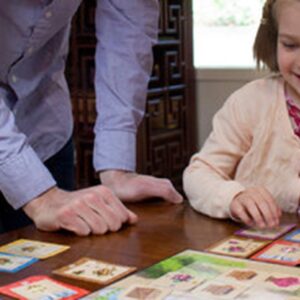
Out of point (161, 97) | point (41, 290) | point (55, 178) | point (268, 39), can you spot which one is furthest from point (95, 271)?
point (161, 97)

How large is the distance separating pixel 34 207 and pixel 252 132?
0.55 meters

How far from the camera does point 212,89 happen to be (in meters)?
4.68

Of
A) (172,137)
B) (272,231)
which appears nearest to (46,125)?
(272,231)

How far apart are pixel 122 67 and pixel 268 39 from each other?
0.34m

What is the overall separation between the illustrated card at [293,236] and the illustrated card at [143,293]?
31cm

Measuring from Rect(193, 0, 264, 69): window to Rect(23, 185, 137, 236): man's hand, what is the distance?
337cm

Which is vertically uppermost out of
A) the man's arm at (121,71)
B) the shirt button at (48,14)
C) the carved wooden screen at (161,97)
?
the shirt button at (48,14)

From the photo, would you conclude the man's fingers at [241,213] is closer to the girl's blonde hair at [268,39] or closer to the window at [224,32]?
the girl's blonde hair at [268,39]

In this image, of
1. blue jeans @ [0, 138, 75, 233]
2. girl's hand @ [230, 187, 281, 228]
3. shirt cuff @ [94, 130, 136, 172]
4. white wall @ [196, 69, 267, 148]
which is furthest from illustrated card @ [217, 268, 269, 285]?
white wall @ [196, 69, 267, 148]

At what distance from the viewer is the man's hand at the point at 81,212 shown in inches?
47.2

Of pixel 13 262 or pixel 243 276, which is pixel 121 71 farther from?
pixel 243 276

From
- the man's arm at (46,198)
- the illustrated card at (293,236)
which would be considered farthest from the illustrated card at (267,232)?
the man's arm at (46,198)

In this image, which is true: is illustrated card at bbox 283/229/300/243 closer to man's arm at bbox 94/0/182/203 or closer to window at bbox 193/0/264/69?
man's arm at bbox 94/0/182/203

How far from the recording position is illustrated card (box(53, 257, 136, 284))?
95 cm
